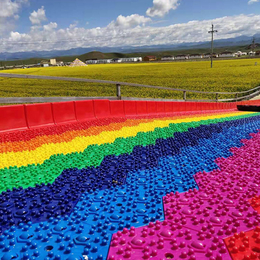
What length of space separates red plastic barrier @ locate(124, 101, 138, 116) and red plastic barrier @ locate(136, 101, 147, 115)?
21cm

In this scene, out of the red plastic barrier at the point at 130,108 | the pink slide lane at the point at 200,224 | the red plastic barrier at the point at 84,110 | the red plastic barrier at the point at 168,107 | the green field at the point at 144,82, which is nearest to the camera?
the pink slide lane at the point at 200,224

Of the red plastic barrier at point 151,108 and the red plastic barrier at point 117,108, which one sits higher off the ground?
the red plastic barrier at point 117,108

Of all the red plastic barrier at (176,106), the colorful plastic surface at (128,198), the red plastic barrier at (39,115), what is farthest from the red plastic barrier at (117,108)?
the red plastic barrier at (176,106)

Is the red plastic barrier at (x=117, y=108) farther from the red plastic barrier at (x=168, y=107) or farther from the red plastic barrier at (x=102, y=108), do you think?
the red plastic barrier at (x=168, y=107)

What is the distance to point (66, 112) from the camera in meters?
7.00

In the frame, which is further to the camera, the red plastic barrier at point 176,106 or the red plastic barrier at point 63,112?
the red plastic barrier at point 176,106

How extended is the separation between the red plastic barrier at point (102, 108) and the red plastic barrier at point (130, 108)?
0.85 metres

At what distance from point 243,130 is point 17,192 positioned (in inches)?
209

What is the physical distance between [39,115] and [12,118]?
0.65 metres

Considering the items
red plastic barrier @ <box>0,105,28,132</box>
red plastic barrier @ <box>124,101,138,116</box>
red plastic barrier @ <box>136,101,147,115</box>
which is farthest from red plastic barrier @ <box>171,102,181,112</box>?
red plastic barrier @ <box>0,105,28,132</box>

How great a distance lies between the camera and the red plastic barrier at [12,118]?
5770 mm

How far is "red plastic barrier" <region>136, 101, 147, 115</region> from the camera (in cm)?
946

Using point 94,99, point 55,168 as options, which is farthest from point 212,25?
point 55,168

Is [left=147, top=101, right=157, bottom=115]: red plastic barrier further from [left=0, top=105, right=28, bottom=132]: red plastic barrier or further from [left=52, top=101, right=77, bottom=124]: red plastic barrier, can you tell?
[left=0, top=105, right=28, bottom=132]: red plastic barrier
